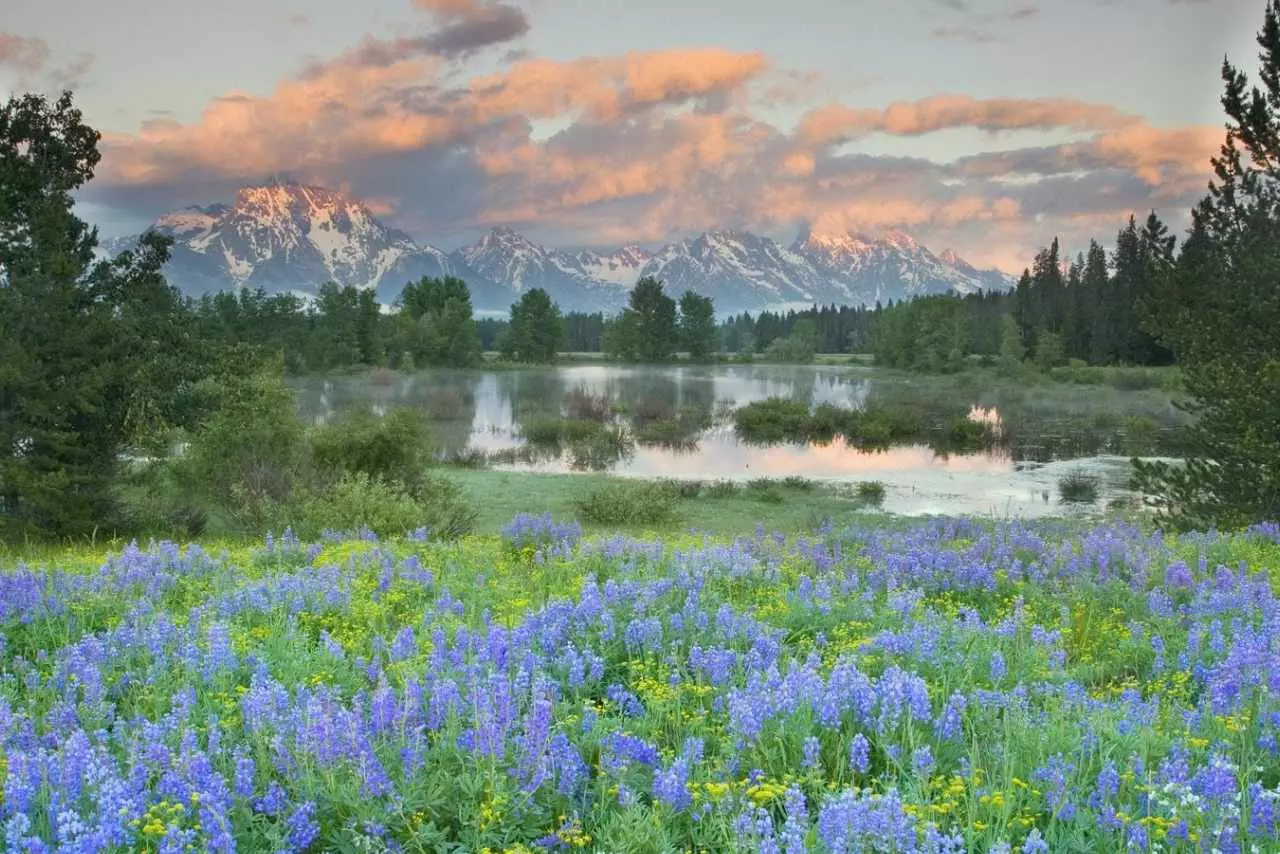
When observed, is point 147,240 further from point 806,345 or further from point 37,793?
point 806,345

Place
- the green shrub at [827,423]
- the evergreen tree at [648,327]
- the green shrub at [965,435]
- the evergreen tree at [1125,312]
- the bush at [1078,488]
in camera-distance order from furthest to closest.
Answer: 1. the evergreen tree at [648,327]
2. the evergreen tree at [1125,312]
3. the green shrub at [827,423]
4. the green shrub at [965,435]
5. the bush at [1078,488]

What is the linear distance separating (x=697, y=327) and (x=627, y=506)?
139 m

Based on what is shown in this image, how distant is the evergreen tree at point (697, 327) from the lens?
165375mm

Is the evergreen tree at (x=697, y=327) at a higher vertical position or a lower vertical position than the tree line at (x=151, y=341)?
higher

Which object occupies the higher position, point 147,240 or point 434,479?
point 147,240

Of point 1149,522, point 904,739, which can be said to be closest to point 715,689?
point 904,739

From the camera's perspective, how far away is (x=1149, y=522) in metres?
24.5

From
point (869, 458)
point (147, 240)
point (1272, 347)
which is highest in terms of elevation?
point (147, 240)

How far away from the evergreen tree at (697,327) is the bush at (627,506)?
13523 cm

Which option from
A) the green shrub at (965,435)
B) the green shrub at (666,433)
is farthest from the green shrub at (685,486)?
the green shrub at (965,435)

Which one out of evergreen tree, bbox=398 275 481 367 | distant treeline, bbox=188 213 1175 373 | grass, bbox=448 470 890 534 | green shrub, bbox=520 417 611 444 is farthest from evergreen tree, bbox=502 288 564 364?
grass, bbox=448 470 890 534

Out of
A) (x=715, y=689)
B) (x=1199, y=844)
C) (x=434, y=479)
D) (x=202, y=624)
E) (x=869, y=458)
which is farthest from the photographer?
(x=869, y=458)

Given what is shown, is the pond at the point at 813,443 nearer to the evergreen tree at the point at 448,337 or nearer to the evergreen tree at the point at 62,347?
the evergreen tree at the point at 62,347

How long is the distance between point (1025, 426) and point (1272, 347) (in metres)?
39.9
